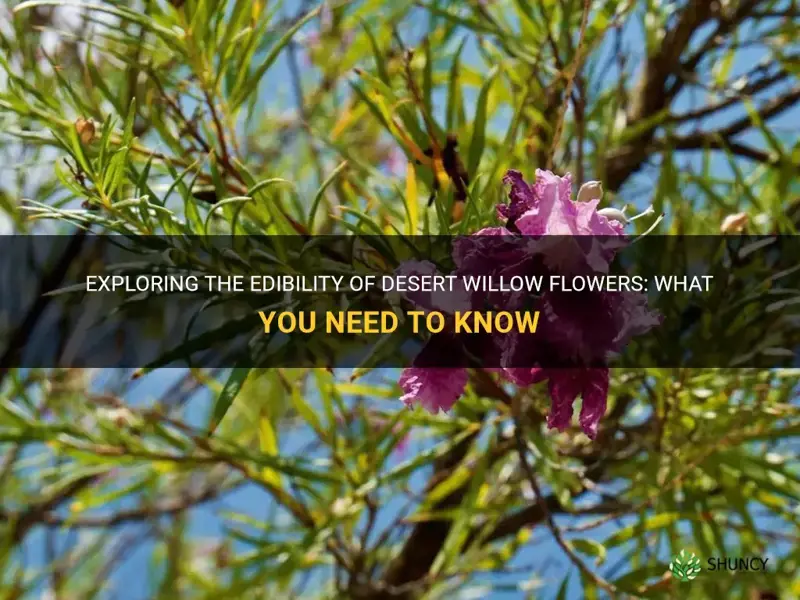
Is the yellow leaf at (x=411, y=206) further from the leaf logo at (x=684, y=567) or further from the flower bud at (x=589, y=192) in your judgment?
the leaf logo at (x=684, y=567)

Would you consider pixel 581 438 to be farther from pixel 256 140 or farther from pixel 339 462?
pixel 256 140

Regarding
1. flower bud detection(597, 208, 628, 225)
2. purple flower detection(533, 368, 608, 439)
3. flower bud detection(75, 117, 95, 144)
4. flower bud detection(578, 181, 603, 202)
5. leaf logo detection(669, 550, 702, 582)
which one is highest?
flower bud detection(75, 117, 95, 144)

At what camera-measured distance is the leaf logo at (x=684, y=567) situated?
482mm

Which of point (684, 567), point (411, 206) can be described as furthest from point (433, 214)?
point (684, 567)

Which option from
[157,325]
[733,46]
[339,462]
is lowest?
[339,462]

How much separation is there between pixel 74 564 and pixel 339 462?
0.71 metres

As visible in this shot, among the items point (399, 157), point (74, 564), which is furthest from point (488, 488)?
point (74, 564)

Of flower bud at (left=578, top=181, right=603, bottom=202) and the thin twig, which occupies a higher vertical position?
flower bud at (left=578, top=181, right=603, bottom=202)

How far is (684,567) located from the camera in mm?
490

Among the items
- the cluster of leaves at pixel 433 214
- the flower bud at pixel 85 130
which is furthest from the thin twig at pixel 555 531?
the flower bud at pixel 85 130

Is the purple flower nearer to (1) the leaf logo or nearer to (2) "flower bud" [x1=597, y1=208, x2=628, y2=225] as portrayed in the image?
(2) "flower bud" [x1=597, y1=208, x2=628, y2=225]

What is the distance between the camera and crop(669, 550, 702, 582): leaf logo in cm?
48

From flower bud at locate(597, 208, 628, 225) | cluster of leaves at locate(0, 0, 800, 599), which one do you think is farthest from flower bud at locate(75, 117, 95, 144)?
flower bud at locate(597, 208, 628, 225)

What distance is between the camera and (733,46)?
2.38 feet
